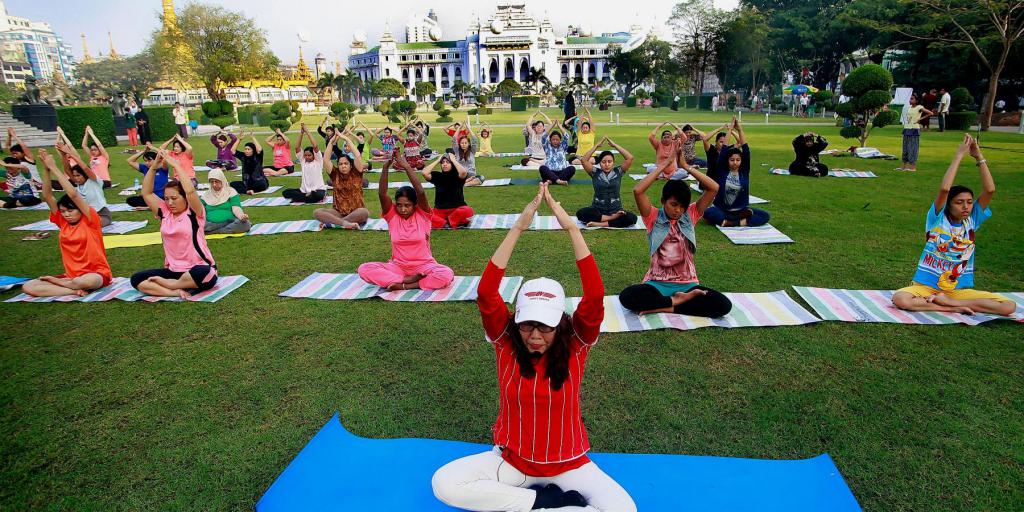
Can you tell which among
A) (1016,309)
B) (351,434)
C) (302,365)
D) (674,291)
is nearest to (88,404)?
(302,365)

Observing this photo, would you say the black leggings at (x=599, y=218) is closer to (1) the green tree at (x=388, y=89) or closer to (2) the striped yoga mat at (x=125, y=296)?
(2) the striped yoga mat at (x=125, y=296)

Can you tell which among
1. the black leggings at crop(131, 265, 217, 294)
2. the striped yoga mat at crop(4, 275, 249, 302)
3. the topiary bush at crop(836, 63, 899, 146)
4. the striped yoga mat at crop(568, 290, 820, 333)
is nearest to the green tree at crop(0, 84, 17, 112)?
the striped yoga mat at crop(4, 275, 249, 302)

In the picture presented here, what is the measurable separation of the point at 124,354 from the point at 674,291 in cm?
513

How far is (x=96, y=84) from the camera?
58.8 meters

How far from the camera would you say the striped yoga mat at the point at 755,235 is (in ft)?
27.1

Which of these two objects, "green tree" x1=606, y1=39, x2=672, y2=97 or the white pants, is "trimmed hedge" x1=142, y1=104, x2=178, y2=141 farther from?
"green tree" x1=606, y1=39, x2=672, y2=97

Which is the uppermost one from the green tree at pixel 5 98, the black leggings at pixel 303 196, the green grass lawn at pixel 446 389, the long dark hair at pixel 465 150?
the green tree at pixel 5 98

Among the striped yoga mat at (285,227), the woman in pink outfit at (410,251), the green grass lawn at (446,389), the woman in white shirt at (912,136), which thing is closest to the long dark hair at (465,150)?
the striped yoga mat at (285,227)

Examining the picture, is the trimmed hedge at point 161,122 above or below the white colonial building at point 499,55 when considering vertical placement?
below

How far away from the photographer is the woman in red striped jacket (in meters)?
2.88

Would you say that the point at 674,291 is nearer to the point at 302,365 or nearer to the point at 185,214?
the point at 302,365

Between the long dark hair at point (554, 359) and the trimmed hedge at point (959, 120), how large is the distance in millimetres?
30184

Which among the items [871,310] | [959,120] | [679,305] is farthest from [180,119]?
[959,120]

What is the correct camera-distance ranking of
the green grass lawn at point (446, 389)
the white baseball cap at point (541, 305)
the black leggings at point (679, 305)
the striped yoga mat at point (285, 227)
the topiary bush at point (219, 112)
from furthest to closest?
the topiary bush at point (219, 112) → the striped yoga mat at point (285, 227) → the black leggings at point (679, 305) → the green grass lawn at point (446, 389) → the white baseball cap at point (541, 305)
